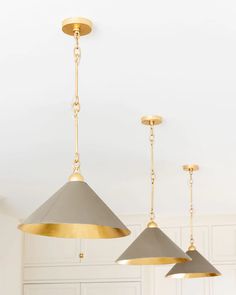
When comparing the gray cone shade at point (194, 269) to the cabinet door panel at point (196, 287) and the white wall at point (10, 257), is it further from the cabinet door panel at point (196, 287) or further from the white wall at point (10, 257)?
the white wall at point (10, 257)

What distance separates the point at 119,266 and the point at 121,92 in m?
3.13

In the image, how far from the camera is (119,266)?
5656 millimetres

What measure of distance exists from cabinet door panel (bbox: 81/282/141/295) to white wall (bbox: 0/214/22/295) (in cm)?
62

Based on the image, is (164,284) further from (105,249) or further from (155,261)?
(155,261)

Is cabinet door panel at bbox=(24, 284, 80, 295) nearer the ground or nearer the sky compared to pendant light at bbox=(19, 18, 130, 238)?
nearer the ground

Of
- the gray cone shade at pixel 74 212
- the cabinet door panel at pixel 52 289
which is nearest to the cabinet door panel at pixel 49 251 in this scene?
the cabinet door panel at pixel 52 289

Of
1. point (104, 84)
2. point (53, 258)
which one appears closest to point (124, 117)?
point (104, 84)

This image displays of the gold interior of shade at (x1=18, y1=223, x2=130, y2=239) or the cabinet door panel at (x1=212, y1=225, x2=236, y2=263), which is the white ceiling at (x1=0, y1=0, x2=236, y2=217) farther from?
the cabinet door panel at (x1=212, y1=225, x2=236, y2=263)

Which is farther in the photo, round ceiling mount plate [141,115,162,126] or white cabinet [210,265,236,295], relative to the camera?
white cabinet [210,265,236,295]

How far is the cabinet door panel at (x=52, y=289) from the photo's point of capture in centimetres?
568

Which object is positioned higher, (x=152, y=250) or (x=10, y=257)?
(x=10, y=257)

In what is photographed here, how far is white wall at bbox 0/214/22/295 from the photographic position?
18.1ft

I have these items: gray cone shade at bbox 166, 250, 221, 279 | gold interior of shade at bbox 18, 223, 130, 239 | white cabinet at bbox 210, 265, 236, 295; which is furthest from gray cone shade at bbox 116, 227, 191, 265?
white cabinet at bbox 210, 265, 236, 295

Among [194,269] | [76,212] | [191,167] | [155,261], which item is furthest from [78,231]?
[191,167]
